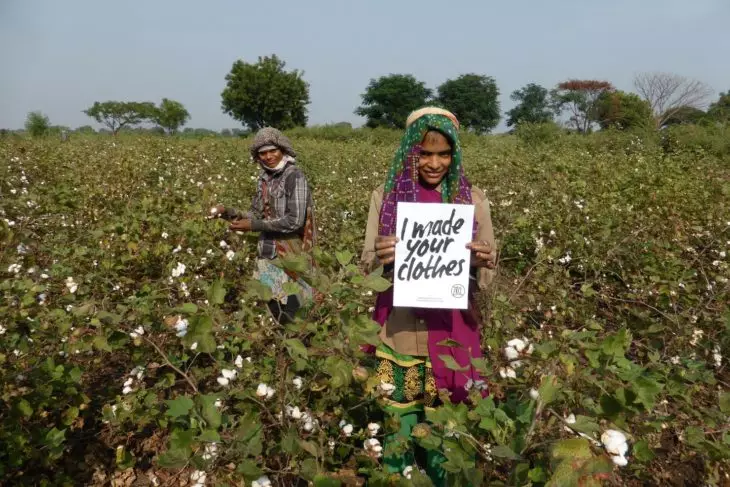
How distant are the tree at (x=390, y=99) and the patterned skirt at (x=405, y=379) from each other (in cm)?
5039

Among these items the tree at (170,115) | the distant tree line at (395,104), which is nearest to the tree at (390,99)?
the distant tree line at (395,104)

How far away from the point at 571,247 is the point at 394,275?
91.0 inches

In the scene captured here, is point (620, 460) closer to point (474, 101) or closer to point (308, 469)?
point (308, 469)

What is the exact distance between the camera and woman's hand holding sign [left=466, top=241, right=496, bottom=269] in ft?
4.45

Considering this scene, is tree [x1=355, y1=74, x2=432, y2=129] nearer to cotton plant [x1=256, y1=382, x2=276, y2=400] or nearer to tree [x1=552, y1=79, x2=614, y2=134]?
tree [x1=552, y1=79, x2=614, y2=134]

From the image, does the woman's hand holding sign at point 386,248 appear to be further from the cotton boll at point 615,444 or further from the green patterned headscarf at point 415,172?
the cotton boll at point 615,444

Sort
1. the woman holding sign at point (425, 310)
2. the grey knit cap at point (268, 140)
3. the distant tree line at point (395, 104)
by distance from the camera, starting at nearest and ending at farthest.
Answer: the woman holding sign at point (425, 310), the grey knit cap at point (268, 140), the distant tree line at point (395, 104)

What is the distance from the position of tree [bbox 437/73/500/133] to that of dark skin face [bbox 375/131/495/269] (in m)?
56.3

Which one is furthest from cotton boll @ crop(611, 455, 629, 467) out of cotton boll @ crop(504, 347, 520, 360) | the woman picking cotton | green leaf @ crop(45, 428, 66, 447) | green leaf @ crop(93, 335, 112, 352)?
the woman picking cotton

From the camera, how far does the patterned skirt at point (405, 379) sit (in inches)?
60.4

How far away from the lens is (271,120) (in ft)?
144

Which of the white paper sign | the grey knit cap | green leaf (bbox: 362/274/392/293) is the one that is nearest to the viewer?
green leaf (bbox: 362/274/392/293)

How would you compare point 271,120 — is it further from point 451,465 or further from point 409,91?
point 451,465

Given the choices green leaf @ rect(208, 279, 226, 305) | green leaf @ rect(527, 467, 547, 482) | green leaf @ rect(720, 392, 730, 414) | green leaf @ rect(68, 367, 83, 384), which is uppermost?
green leaf @ rect(208, 279, 226, 305)
